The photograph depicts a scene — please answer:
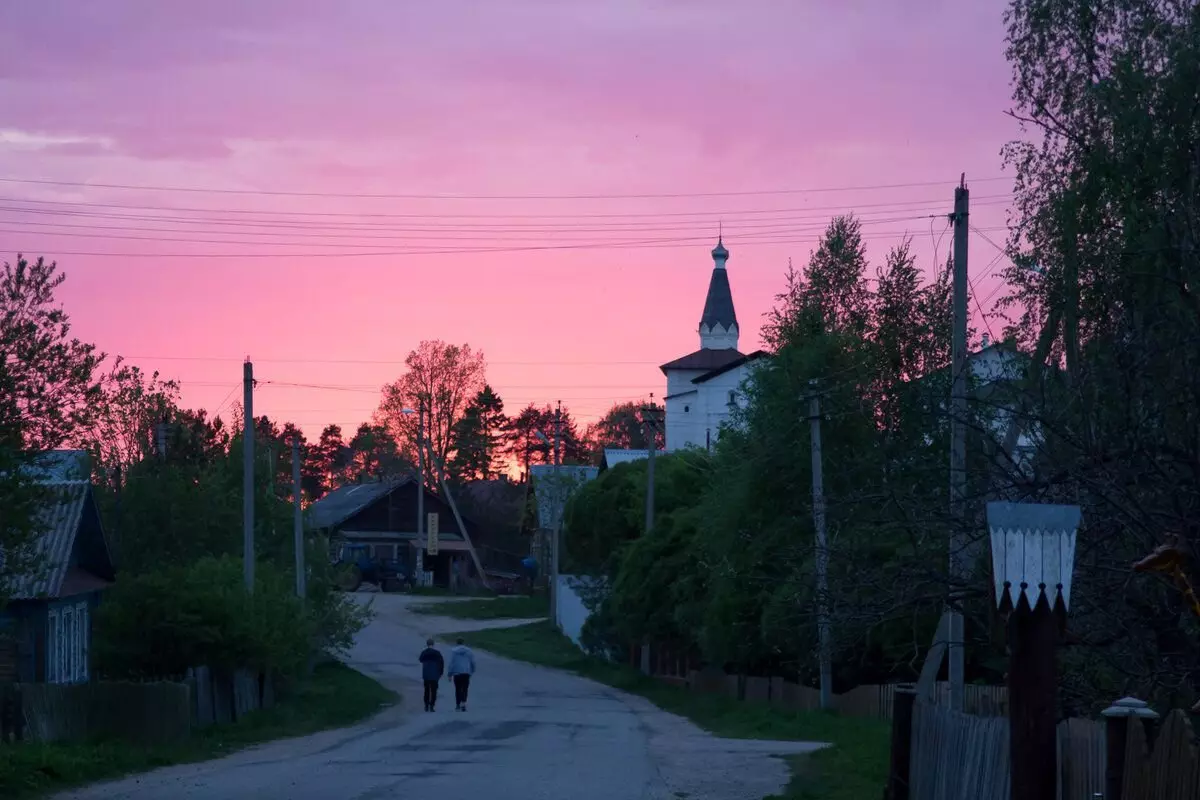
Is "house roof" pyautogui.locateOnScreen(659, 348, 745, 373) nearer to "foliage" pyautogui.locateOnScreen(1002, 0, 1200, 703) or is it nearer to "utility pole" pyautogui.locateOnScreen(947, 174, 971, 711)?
"foliage" pyautogui.locateOnScreen(1002, 0, 1200, 703)

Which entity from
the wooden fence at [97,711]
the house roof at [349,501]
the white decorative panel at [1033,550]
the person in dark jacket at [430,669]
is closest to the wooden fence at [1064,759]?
the white decorative panel at [1033,550]

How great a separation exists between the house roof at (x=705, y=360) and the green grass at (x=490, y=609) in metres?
17.4

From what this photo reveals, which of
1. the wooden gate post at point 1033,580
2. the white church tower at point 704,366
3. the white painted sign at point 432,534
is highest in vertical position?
the white church tower at point 704,366

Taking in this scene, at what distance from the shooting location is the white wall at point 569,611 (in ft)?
208

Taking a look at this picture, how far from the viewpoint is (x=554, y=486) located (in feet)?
231

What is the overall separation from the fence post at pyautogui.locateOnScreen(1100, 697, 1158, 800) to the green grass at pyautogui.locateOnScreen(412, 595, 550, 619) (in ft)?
209

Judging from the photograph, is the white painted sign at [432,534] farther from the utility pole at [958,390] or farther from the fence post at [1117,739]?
the fence post at [1117,739]

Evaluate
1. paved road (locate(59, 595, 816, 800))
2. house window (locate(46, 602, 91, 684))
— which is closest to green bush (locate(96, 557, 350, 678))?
house window (locate(46, 602, 91, 684))

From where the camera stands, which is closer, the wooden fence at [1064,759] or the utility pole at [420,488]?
the wooden fence at [1064,759]

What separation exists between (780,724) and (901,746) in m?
14.5

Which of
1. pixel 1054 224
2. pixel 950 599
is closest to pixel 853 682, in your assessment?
pixel 1054 224

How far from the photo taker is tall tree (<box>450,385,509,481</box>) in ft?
341

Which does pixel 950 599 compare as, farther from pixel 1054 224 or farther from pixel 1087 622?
pixel 1054 224

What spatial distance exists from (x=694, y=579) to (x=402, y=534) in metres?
57.6
